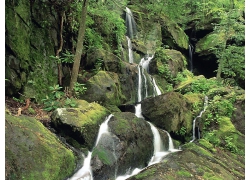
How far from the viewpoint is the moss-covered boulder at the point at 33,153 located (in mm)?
4828

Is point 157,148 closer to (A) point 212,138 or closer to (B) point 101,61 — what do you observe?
(A) point 212,138

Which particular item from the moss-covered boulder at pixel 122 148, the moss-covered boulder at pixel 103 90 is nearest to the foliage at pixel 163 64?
the moss-covered boulder at pixel 103 90

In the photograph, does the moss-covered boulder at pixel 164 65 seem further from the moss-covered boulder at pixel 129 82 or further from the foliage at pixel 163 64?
the moss-covered boulder at pixel 129 82

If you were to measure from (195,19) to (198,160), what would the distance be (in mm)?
21526

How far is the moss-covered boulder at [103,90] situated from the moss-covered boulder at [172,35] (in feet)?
41.8

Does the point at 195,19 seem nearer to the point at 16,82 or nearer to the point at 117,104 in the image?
the point at 117,104

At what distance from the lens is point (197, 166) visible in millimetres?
6906

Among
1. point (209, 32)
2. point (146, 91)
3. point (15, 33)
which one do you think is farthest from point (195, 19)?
point (15, 33)

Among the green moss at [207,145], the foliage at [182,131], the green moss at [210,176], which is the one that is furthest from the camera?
the foliage at [182,131]

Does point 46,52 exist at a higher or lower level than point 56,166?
higher

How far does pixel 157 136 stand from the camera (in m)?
9.17

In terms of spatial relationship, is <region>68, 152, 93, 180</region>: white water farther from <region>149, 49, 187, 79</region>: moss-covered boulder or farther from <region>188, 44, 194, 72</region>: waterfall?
<region>188, 44, 194, 72</region>: waterfall

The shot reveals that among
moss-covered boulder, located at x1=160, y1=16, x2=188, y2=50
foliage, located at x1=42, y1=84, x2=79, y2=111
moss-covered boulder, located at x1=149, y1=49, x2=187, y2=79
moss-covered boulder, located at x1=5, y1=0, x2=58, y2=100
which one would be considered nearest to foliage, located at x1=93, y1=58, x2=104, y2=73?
moss-covered boulder, located at x1=5, y1=0, x2=58, y2=100

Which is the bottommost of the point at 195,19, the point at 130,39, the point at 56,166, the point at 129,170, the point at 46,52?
the point at 129,170
